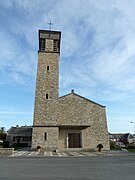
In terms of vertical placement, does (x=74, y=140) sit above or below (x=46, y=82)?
below

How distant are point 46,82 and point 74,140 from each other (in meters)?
9.04

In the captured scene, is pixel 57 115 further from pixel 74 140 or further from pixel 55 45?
pixel 55 45

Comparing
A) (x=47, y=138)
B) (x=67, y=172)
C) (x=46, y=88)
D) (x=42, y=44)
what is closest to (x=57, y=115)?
(x=47, y=138)

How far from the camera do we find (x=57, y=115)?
82.2 ft

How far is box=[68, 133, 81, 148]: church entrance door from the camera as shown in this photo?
83.4ft

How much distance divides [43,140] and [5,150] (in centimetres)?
599

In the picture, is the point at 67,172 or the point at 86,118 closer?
the point at 67,172

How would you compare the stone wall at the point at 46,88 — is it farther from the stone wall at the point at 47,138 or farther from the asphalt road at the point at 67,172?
the asphalt road at the point at 67,172

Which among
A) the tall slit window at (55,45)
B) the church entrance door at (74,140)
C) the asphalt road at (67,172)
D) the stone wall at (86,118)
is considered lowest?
the asphalt road at (67,172)

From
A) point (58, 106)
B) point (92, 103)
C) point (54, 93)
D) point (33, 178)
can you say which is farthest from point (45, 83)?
point (33, 178)

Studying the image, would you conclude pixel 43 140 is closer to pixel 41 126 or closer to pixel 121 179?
pixel 41 126

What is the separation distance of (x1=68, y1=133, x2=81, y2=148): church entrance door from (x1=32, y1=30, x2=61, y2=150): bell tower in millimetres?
3607

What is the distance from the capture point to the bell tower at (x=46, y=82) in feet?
78.3

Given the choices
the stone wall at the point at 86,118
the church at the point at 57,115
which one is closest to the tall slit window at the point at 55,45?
the church at the point at 57,115
